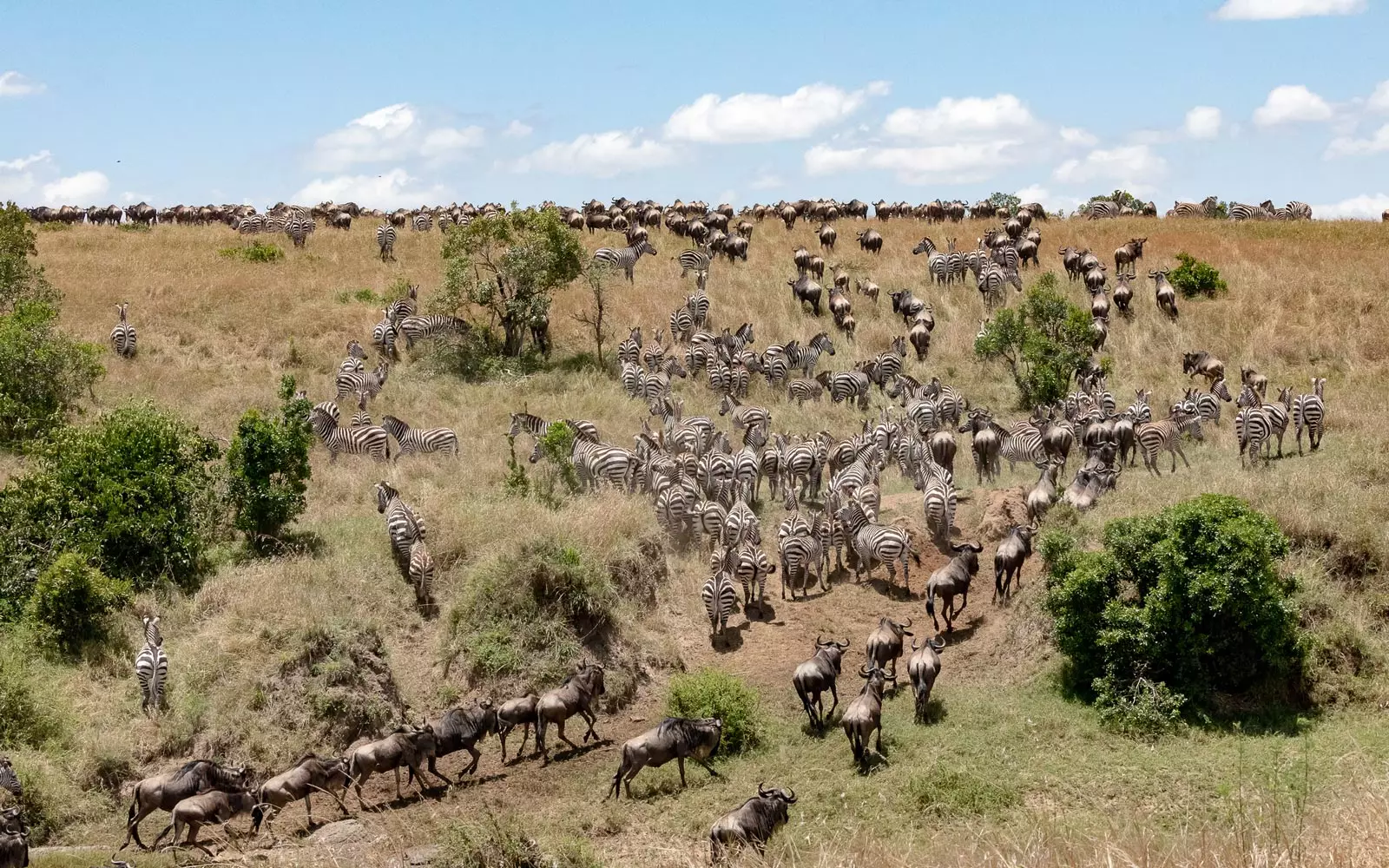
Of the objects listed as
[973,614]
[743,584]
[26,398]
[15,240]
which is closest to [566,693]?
[743,584]

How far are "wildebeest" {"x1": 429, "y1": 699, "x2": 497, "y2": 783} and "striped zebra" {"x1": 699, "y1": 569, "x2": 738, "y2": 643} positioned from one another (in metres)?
4.28

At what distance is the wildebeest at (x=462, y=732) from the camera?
14531 mm

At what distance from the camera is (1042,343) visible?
2911 centimetres

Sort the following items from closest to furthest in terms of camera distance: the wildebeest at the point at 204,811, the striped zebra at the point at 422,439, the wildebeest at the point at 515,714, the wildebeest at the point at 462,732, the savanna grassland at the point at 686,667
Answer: the savanna grassland at the point at 686,667
the wildebeest at the point at 204,811
the wildebeest at the point at 462,732
the wildebeest at the point at 515,714
the striped zebra at the point at 422,439

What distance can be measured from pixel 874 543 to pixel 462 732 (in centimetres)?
749

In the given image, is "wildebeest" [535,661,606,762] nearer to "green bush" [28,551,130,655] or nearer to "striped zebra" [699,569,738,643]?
"striped zebra" [699,569,738,643]

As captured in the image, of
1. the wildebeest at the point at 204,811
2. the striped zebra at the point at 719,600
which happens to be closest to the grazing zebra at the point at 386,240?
the striped zebra at the point at 719,600

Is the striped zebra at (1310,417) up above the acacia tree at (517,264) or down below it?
below

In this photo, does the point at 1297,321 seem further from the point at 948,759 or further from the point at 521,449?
the point at 948,759

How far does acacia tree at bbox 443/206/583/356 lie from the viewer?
31781 mm

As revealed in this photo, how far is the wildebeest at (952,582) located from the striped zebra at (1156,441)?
261 inches

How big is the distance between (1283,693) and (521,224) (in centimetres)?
2302

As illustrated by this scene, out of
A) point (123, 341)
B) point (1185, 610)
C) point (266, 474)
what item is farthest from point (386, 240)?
point (1185, 610)

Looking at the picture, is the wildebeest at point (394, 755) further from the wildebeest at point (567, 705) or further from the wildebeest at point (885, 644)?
the wildebeest at point (885, 644)
